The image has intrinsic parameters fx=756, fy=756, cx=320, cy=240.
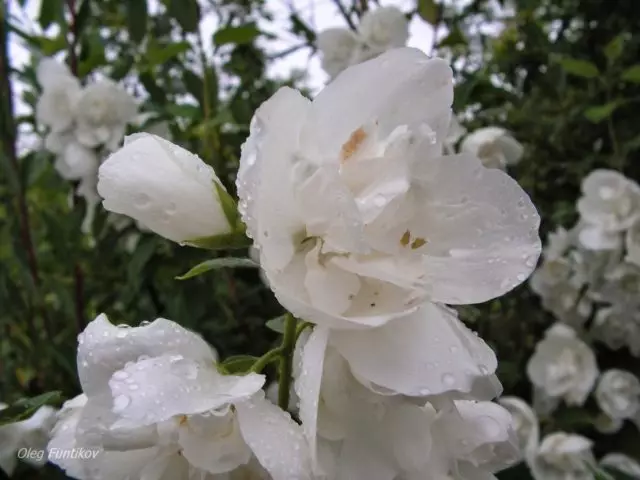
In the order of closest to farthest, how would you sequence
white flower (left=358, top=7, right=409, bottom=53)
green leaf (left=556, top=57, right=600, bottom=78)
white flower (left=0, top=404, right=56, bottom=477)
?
white flower (left=0, top=404, right=56, bottom=477), white flower (left=358, top=7, right=409, bottom=53), green leaf (left=556, top=57, right=600, bottom=78)

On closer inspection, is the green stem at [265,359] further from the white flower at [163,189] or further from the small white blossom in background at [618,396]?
the small white blossom in background at [618,396]

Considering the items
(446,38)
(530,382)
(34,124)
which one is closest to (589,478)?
(530,382)

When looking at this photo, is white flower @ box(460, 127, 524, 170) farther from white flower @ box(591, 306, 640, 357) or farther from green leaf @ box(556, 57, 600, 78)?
white flower @ box(591, 306, 640, 357)

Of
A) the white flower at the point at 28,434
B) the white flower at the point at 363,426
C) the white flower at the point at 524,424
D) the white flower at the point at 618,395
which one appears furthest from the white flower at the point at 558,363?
the white flower at the point at 363,426

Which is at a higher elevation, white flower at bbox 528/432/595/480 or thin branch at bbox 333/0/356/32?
thin branch at bbox 333/0/356/32

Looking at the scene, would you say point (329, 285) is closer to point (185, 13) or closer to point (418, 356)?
point (418, 356)

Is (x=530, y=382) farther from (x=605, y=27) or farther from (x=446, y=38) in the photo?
(x=605, y=27)

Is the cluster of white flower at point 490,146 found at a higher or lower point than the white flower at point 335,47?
lower

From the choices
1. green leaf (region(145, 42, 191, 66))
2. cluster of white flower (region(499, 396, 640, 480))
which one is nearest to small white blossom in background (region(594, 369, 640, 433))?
cluster of white flower (region(499, 396, 640, 480))
